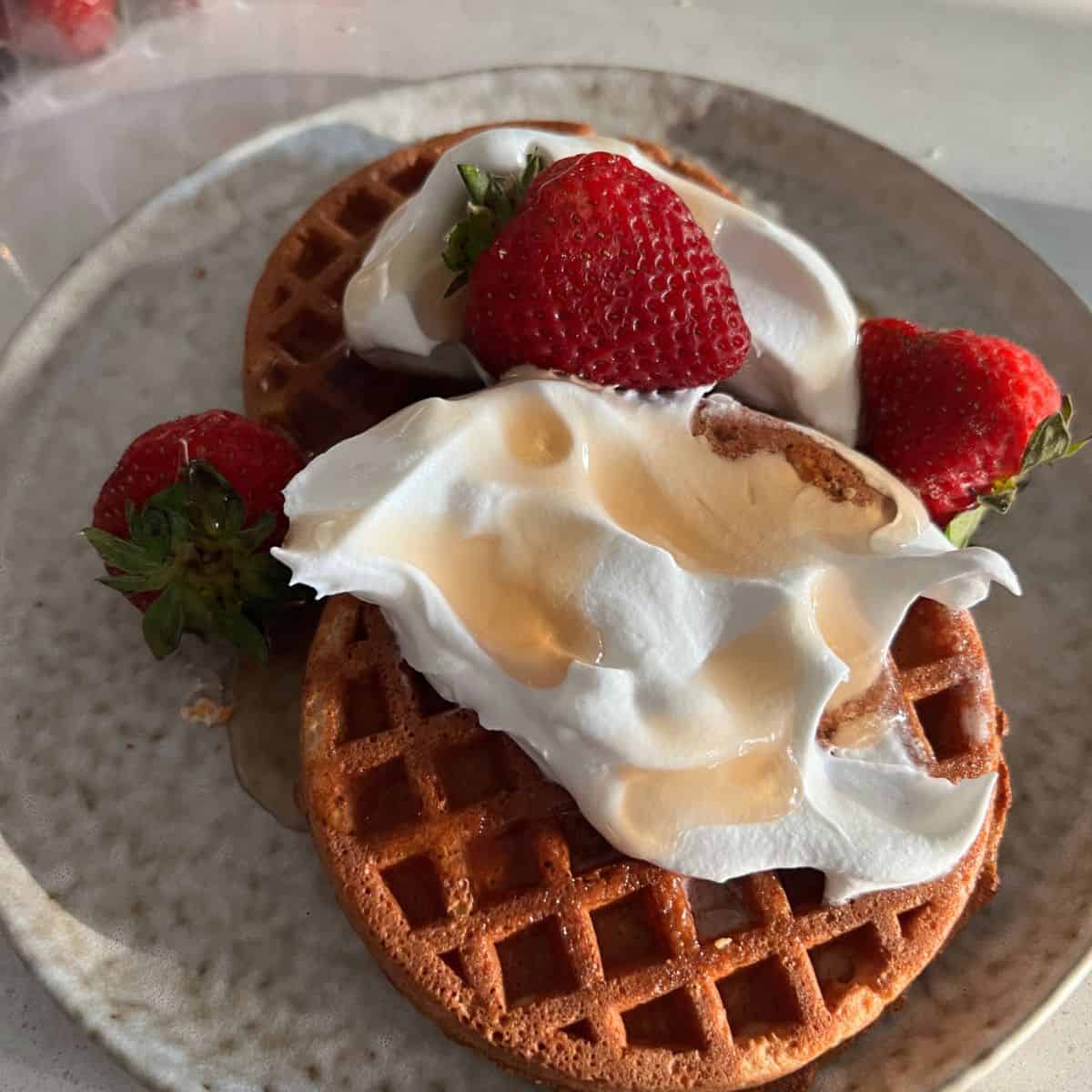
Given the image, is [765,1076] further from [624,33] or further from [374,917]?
[624,33]

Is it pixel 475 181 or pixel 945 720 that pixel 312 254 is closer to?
pixel 475 181

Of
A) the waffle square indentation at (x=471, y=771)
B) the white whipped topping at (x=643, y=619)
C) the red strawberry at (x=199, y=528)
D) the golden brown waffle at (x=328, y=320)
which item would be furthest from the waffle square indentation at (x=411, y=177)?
the waffle square indentation at (x=471, y=771)

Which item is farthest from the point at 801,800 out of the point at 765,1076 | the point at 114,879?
the point at 114,879

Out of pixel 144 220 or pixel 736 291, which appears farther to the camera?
pixel 144 220

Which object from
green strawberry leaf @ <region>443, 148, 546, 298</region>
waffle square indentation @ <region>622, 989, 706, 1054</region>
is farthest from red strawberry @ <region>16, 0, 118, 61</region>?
waffle square indentation @ <region>622, 989, 706, 1054</region>

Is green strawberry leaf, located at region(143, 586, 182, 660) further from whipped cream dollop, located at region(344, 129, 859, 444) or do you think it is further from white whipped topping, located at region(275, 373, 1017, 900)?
whipped cream dollop, located at region(344, 129, 859, 444)

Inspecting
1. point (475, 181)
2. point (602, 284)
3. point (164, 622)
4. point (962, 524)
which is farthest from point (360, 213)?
point (962, 524)
